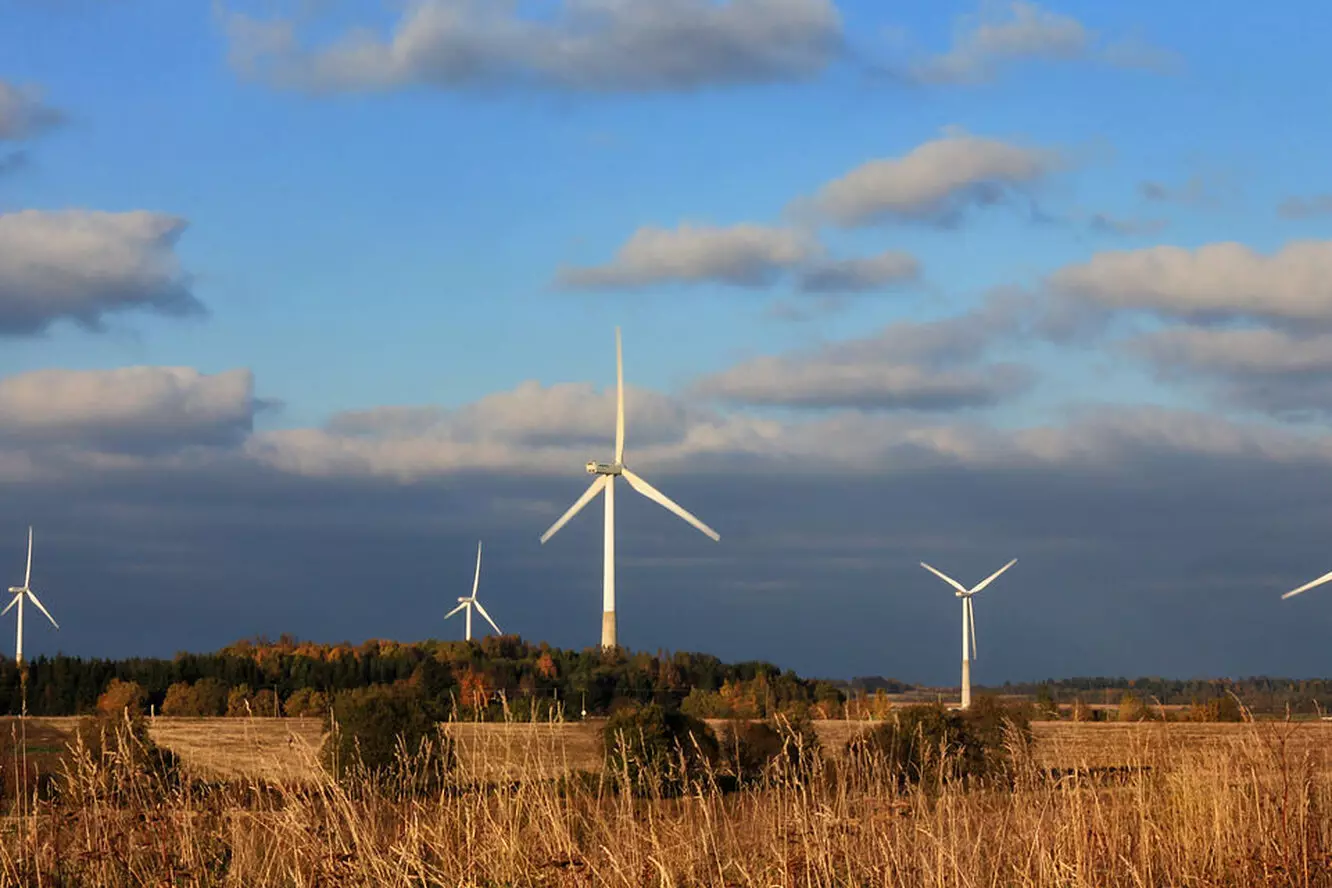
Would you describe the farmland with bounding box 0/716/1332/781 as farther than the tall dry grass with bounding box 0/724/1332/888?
Yes

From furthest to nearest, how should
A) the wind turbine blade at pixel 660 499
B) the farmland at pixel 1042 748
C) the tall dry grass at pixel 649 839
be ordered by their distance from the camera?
the wind turbine blade at pixel 660 499 → the farmland at pixel 1042 748 → the tall dry grass at pixel 649 839

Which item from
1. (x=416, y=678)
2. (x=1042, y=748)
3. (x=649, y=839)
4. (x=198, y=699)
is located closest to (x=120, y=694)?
(x=198, y=699)

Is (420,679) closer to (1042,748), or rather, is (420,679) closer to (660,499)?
(660,499)

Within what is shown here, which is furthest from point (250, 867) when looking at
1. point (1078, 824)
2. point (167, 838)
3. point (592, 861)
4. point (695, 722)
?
point (695, 722)

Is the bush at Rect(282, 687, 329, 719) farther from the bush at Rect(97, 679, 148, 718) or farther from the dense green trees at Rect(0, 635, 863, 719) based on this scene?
the bush at Rect(97, 679, 148, 718)

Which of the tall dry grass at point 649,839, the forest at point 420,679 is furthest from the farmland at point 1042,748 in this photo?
the forest at point 420,679

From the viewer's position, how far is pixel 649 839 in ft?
42.6

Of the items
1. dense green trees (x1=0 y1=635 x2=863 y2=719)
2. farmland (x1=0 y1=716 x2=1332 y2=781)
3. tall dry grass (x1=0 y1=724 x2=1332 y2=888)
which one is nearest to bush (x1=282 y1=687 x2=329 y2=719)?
dense green trees (x1=0 y1=635 x2=863 y2=719)

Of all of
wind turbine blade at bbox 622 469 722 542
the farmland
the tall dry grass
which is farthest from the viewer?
wind turbine blade at bbox 622 469 722 542

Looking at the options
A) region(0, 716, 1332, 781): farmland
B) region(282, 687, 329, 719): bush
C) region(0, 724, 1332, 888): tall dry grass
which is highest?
region(0, 716, 1332, 781): farmland

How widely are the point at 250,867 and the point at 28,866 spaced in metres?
1.88

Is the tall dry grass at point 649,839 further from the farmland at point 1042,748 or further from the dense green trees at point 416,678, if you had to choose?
the dense green trees at point 416,678

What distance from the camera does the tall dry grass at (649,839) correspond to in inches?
461

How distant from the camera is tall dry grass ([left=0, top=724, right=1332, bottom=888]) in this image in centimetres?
1170
